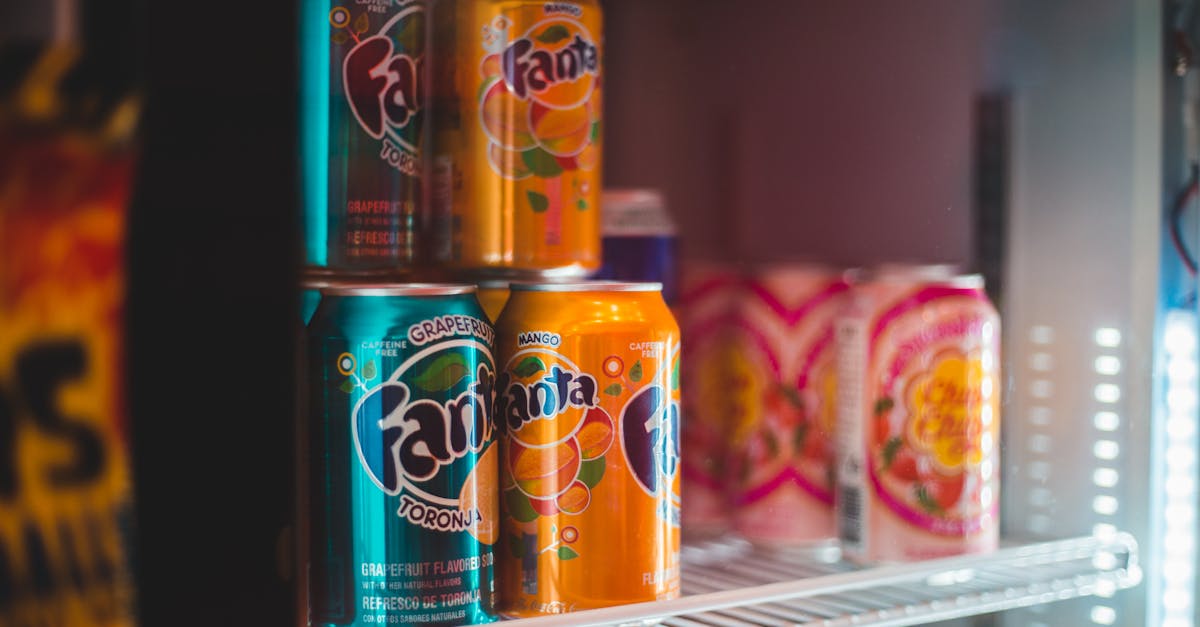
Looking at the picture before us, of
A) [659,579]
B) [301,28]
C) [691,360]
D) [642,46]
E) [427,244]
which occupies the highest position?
[642,46]

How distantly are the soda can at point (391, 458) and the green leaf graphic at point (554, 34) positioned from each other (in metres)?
0.27

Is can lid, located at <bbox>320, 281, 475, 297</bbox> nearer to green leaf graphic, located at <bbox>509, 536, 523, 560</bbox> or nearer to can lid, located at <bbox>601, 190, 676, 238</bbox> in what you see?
green leaf graphic, located at <bbox>509, 536, 523, 560</bbox>

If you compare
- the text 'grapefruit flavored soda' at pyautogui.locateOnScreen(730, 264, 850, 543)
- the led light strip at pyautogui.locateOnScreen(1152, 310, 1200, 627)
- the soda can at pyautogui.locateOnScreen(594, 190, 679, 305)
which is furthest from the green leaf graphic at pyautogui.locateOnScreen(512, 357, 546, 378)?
the led light strip at pyautogui.locateOnScreen(1152, 310, 1200, 627)

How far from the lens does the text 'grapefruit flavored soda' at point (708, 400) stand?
1401mm

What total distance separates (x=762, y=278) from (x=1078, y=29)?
45cm

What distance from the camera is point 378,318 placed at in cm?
89

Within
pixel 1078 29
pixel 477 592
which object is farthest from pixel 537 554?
pixel 1078 29

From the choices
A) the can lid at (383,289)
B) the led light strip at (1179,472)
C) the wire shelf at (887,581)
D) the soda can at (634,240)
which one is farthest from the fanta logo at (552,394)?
the led light strip at (1179,472)

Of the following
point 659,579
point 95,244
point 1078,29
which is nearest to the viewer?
point 95,244

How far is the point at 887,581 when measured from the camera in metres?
1.10

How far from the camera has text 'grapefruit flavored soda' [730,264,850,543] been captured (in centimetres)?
132

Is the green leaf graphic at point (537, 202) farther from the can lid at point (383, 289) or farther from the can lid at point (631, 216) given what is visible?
the can lid at point (631, 216)

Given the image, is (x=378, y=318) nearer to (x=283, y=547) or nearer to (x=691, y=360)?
(x=283, y=547)

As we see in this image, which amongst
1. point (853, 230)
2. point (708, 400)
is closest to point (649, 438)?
point (708, 400)
